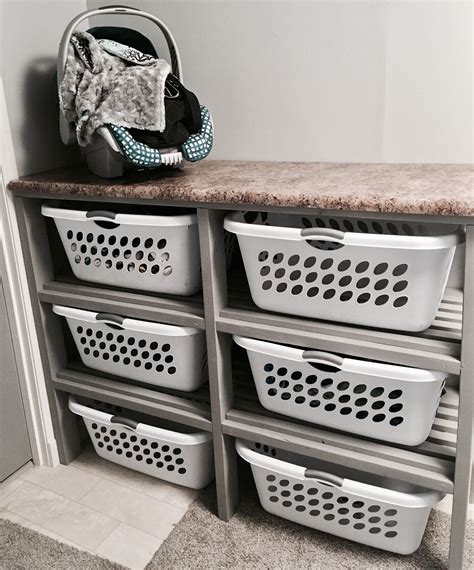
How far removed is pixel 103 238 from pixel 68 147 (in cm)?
44

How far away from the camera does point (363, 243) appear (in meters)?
1.20

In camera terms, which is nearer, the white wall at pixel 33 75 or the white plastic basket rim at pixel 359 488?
the white plastic basket rim at pixel 359 488

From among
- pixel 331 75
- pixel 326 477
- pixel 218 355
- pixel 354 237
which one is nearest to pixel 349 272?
pixel 354 237

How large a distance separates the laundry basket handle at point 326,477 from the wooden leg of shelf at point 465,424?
0.26 meters

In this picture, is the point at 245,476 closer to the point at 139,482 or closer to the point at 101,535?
the point at 139,482

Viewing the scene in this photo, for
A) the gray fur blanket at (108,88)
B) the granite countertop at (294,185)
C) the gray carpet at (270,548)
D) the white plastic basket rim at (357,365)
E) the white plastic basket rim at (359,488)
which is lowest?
the gray carpet at (270,548)

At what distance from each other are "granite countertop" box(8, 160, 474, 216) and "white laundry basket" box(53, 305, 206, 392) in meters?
0.34

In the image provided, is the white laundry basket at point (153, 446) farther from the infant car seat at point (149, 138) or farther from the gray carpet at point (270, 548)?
the infant car seat at point (149, 138)

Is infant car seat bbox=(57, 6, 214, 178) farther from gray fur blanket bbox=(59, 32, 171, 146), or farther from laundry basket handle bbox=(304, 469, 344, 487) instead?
laundry basket handle bbox=(304, 469, 344, 487)

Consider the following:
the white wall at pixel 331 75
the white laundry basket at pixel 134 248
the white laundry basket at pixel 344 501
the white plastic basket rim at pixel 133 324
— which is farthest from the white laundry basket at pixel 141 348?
the white wall at pixel 331 75

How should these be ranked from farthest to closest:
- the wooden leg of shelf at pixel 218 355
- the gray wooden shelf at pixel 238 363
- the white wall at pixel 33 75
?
the white wall at pixel 33 75 < the wooden leg of shelf at pixel 218 355 < the gray wooden shelf at pixel 238 363

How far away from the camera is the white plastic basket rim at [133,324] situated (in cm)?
150

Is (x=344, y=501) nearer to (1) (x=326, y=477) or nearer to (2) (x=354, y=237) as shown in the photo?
(1) (x=326, y=477)

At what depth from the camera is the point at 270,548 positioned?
152 cm
